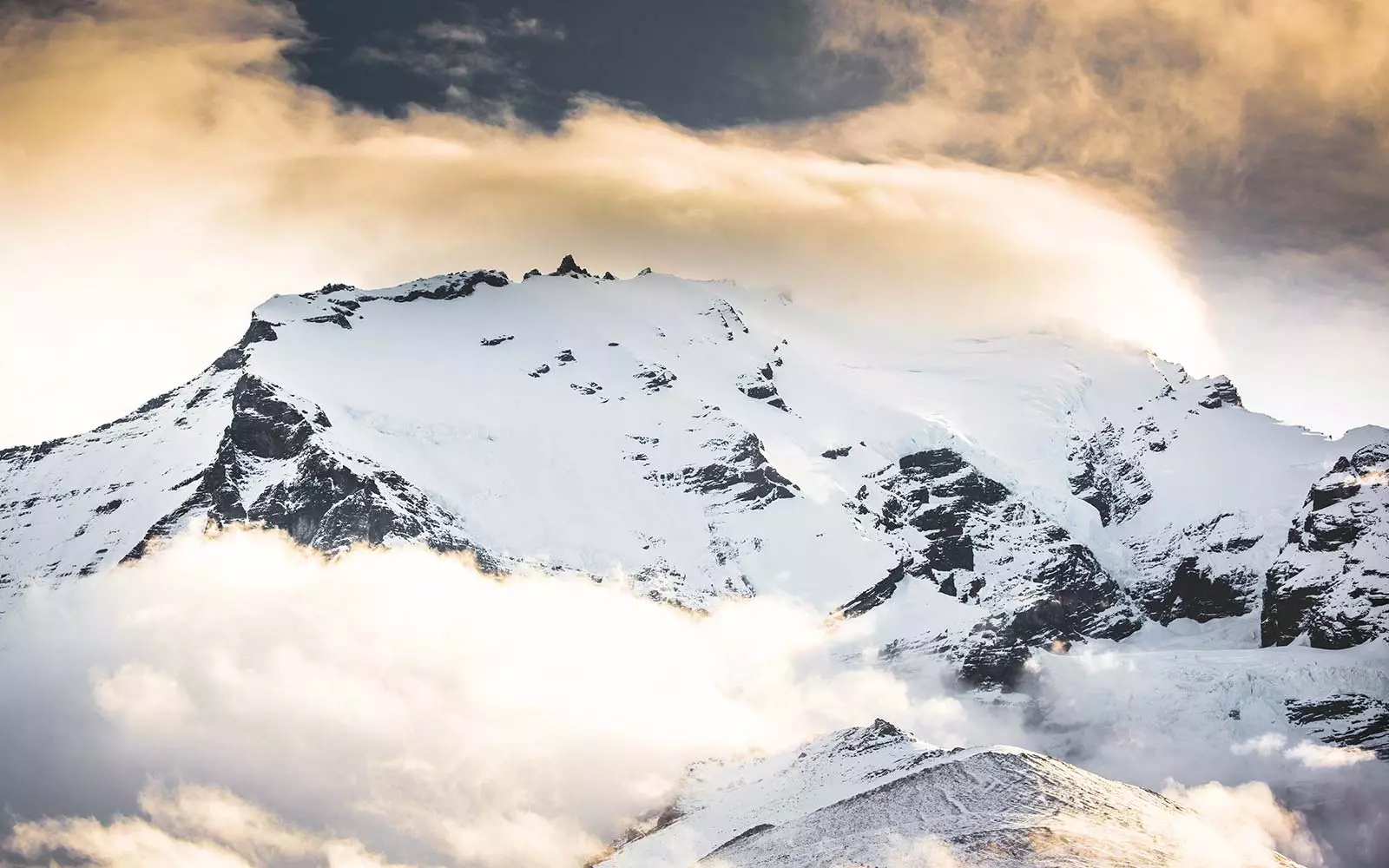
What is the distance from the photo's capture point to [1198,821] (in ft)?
616

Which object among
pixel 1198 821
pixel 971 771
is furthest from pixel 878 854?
pixel 1198 821

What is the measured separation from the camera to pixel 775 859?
19475 centimetres

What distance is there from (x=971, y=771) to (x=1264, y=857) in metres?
35.8

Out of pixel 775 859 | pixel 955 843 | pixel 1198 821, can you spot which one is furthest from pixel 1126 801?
pixel 775 859

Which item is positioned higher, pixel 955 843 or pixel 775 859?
pixel 955 843

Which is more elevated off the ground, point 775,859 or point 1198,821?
point 1198,821

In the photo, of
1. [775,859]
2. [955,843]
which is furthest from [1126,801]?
[775,859]

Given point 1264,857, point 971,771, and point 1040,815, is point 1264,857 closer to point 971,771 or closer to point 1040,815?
point 1040,815

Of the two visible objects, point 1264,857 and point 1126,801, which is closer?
point 1264,857

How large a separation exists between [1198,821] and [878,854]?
39.5 m

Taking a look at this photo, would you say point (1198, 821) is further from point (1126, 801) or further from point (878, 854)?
point (878, 854)

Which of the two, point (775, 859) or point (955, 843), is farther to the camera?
point (775, 859)

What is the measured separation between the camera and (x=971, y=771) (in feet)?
640

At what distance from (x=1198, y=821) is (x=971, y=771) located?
26.8m
